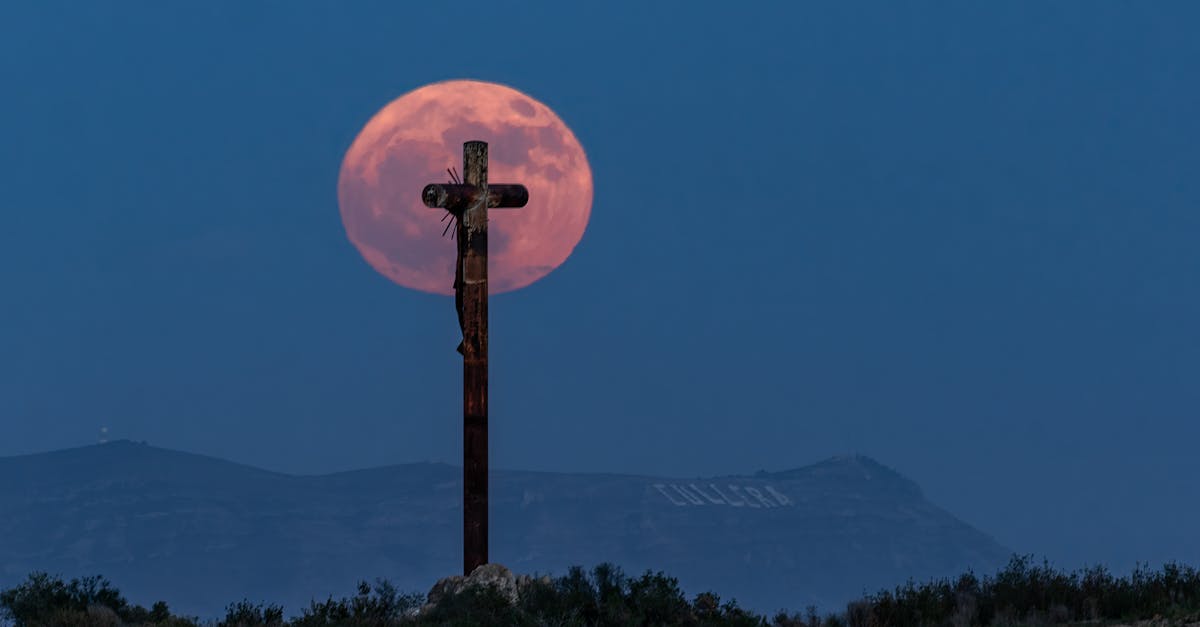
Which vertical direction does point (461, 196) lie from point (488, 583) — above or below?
above

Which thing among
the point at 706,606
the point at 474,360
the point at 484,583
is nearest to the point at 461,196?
the point at 474,360

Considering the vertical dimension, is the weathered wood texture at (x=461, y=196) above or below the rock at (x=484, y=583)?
above

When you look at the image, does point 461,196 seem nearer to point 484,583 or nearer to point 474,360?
point 474,360

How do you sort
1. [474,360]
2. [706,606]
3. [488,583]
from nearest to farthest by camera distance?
[706,606] < [488,583] < [474,360]

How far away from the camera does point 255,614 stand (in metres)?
20.3

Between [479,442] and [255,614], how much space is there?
4224 millimetres

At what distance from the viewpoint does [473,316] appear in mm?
22297

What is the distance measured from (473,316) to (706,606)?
602 centimetres

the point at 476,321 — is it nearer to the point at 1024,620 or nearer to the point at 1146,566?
the point at 1024,620

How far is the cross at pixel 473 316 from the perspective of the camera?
72.4 ft

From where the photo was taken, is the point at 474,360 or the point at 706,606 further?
the point at 474,360

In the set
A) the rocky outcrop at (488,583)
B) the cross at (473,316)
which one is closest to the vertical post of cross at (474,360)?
the cross at (473,316)

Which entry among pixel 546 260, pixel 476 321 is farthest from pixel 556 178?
pixel 476 321

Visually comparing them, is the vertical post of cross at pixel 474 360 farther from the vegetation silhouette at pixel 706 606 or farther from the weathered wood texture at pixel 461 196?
the vegetation silhouette at pixel 706 606
